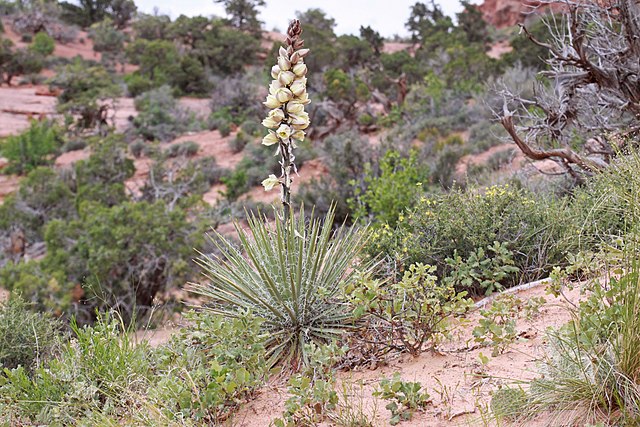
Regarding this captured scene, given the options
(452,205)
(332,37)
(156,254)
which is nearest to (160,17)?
(332,37)

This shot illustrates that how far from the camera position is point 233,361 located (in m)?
3.03

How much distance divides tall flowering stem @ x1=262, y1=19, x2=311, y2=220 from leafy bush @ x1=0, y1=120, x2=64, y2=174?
15.1 m

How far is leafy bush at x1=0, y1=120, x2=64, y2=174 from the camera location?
16828 millimetres

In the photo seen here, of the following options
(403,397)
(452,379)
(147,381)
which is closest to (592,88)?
(452,379)

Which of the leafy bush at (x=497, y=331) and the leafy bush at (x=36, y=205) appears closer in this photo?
the leafy bush at (x=497, y=331)

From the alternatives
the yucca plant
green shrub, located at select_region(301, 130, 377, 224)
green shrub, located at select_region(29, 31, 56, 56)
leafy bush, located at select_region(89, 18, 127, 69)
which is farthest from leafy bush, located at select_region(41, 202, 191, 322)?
leafy bush, located at select_region(89, 18, 127, 69)

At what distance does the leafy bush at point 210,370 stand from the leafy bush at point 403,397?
66cm

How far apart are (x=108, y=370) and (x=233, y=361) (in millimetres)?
755

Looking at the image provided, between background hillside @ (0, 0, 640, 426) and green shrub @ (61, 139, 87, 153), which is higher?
background hillside @ (0, 0, 640, 426)

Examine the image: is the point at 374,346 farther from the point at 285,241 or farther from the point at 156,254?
the point at 156,254

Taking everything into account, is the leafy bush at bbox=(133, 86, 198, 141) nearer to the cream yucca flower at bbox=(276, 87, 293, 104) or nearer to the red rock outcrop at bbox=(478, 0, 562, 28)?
the cream yucca flower at bbox=(276, 87, 293, 104)

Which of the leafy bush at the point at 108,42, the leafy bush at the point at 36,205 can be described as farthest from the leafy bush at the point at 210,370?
A: the leafy bush at the point at 108,42

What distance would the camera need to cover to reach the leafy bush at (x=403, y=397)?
2644 millimetres

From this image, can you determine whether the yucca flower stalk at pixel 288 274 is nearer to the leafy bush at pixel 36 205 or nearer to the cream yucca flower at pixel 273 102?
the cream yucca flower at pixel 273 102
